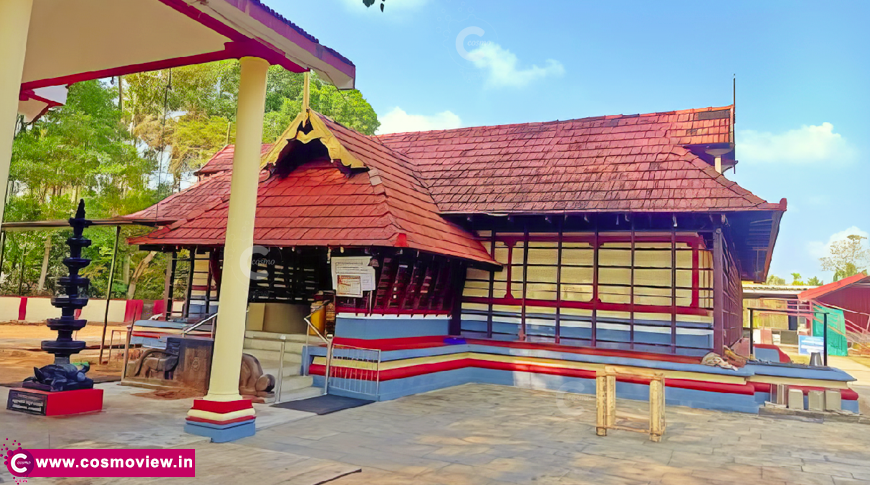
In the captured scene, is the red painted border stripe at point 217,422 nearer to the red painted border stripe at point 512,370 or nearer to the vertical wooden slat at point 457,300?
the red painted border stripe at point 512,370

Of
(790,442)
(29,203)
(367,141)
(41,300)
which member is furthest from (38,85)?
(41,300)

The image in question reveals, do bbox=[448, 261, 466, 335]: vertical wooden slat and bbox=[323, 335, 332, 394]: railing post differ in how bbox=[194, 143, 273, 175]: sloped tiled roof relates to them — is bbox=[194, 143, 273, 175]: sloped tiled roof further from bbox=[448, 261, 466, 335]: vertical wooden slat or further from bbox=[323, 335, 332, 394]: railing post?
bbox=[323, 335, 332, 394]: railing post

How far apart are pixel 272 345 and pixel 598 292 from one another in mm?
6902

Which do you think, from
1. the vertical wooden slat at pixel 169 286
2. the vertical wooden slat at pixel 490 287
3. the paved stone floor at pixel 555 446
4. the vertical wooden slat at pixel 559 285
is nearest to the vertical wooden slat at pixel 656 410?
the paved stone floor at pixel 555 446

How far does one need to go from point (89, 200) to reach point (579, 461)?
93.5ft

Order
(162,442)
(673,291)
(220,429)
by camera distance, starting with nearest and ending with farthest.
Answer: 1. (162,442)
2. (220,429)
3. (673,291)

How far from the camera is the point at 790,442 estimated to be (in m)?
8.13

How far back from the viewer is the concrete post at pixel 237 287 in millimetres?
6605

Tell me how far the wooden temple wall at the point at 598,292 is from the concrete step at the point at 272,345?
3993 millimetres

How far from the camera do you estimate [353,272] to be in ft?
34.3

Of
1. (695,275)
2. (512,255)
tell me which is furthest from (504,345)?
(695,275)

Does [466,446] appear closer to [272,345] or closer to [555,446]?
[555,446]

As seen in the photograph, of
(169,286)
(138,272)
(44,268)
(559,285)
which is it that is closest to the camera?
(559,285)

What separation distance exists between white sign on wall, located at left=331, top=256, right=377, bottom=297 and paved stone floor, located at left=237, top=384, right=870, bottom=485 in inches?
80.5
